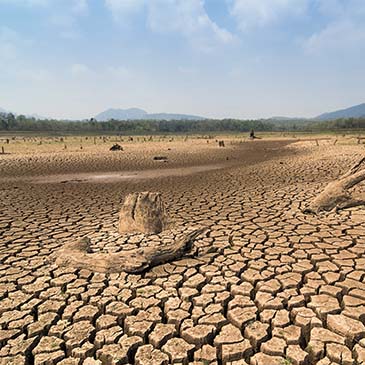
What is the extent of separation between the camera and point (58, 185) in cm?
1075

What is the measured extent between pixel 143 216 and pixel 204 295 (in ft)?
7.47

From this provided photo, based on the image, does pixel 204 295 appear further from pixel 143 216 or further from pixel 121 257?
pixel 143 216

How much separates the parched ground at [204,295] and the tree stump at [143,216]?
30 centimetres

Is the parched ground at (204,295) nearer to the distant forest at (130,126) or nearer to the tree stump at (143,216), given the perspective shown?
the tree stump at (143,216)

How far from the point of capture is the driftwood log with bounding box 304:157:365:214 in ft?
20.6

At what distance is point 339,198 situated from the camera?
20.8ft

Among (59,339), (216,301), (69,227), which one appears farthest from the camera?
(69,227)

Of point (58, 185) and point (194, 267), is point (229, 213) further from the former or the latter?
point (58, 185)

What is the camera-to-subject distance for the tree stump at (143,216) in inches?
209

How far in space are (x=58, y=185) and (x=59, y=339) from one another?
8720 mm

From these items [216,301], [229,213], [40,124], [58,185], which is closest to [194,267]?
[216,301]

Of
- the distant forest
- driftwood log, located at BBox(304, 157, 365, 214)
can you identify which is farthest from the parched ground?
the distant forest

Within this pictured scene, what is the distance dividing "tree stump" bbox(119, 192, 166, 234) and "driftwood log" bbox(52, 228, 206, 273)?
1.00 metres

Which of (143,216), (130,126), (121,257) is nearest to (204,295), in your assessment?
(121,257)
